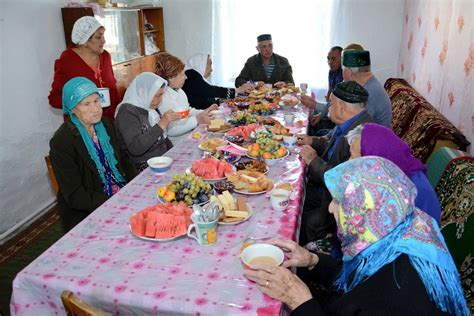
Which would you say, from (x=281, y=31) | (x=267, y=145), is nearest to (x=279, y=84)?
(x=281, y=31)

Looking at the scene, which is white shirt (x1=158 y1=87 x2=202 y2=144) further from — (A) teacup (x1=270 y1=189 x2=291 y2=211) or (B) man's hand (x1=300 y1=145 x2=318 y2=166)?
(A) teacup (x1=270 y1=189 x2=291 y2=211)

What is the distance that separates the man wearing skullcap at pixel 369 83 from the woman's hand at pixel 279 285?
2.04 metres

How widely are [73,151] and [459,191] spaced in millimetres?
1949

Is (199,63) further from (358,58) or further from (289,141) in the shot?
(289,141)

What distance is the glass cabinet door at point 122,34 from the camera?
453cm

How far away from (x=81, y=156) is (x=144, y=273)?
3.45ft

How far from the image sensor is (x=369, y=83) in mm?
2988

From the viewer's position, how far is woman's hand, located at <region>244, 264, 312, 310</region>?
3.93 feet

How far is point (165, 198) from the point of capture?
5.54 ft

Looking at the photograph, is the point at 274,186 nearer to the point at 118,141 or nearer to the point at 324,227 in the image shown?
the point at 324,227

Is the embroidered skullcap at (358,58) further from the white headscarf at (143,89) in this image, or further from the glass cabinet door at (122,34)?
the glass cabinet door at (122,34)

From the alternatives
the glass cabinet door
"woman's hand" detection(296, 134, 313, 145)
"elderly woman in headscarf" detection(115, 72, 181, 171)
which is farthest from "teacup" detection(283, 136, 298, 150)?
the glass cabinet door

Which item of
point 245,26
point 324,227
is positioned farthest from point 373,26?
point 324,227

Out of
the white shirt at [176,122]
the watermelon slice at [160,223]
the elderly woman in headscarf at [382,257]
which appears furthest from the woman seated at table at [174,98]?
the elderly woman in headscarf at [382,257]
